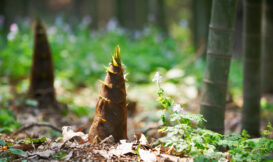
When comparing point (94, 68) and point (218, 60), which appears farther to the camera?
point (94, 68)

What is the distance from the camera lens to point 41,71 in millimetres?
4535

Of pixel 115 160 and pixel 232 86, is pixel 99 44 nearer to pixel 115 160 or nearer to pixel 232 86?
pixel 232 86

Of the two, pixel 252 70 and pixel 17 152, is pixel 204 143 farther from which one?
pixel 252 70

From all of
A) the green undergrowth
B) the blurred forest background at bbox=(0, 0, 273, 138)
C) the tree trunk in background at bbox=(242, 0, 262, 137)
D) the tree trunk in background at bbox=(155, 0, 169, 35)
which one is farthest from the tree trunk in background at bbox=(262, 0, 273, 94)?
the tree trunk in background at bbox=(155, 0, 169, 35)

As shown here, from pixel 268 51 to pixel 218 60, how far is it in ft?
15.4

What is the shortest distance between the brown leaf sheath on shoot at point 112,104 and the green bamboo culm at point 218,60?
2.49 feet

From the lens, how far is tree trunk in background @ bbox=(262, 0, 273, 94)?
6633 millimetres

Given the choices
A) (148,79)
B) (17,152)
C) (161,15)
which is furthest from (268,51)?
(161,15)

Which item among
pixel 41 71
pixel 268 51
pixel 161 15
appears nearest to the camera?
pixel 41 71

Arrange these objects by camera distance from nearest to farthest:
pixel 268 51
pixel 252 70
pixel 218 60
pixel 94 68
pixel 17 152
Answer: pixel 17 152
pixel 218 60
pixel 252 70
pixel 268 51
pixel 94 68

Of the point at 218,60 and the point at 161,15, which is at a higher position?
the point at 161,15

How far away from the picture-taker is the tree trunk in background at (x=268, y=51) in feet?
21.8

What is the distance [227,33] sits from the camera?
103 inches

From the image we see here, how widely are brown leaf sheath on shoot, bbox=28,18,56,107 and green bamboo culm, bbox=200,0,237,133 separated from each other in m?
2.61
